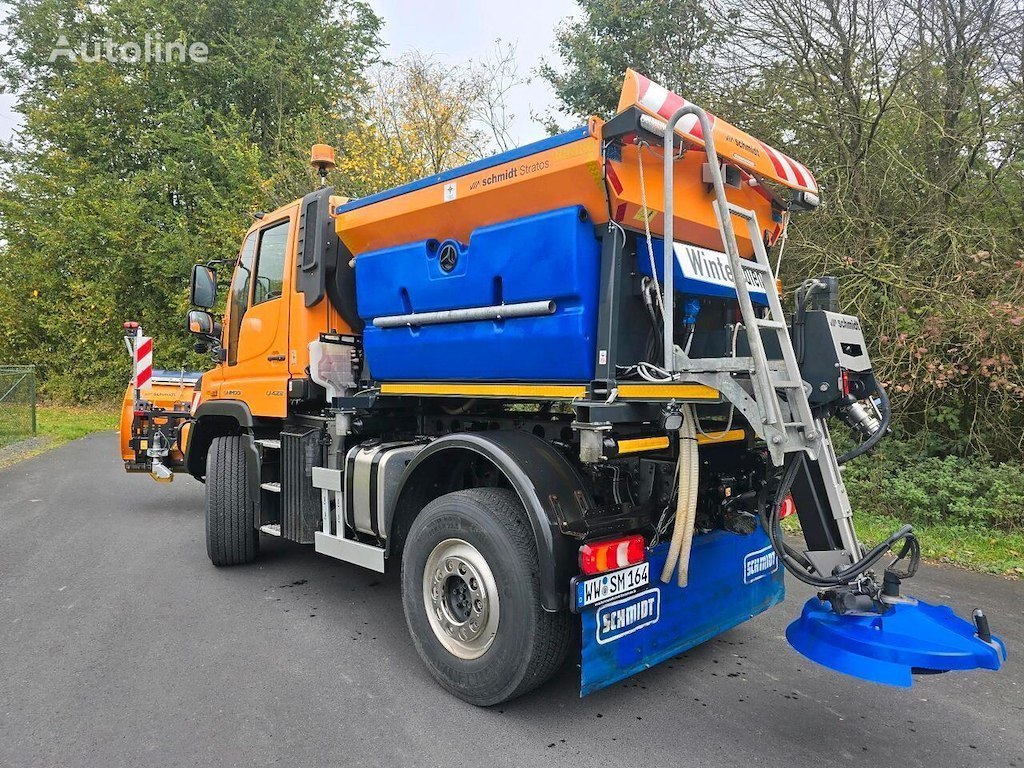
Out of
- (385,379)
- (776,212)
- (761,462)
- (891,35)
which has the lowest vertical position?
(761,462)

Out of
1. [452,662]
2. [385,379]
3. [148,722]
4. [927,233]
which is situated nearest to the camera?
[148,722]

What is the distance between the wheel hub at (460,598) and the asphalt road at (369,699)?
292mm

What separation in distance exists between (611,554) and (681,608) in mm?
628

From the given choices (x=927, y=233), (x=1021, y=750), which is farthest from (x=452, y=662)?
(x=927, y=233)

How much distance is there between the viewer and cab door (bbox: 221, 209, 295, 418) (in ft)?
16.0

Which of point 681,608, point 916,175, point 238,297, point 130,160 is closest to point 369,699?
point 681,608

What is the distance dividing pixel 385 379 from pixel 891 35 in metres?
7.67

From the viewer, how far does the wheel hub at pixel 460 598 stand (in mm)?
3160

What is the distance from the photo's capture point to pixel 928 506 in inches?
265

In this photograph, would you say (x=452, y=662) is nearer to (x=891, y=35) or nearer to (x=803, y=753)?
(x=803, y=753)

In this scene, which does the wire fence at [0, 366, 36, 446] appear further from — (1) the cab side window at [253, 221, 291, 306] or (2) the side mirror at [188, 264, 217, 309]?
(1) the cab side window at [253, 221, 291, 306]

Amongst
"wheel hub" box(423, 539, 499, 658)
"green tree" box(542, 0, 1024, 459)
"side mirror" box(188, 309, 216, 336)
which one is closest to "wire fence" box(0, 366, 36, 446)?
"side mirror" box(188, 309, 216, 336)

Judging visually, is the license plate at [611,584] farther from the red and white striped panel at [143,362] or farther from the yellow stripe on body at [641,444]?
the red and white striped panel at [143,362]

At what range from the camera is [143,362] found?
8.76 meters
